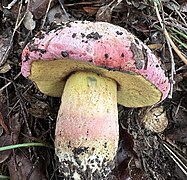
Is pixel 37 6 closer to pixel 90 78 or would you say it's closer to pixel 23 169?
pixel 90 78

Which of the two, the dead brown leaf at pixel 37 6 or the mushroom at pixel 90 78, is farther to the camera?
the dead brown leaf at pixel 37 6

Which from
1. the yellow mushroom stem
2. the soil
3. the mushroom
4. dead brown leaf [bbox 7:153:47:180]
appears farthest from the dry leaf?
dead brown leaf [bbox 7:153:47:180]

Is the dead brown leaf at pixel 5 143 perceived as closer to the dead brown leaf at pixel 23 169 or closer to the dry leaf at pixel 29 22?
the dead brown leaf at pixel 23 169

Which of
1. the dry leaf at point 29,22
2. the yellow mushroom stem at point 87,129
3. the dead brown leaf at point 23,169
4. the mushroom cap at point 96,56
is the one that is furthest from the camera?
the dry leaf at point 29,22

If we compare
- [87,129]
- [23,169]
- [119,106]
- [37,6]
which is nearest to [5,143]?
[23,169]

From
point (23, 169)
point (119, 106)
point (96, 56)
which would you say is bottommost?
point (23, 169)

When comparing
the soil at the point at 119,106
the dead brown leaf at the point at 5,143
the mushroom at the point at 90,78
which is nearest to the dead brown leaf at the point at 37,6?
the soil at the point at 119,106
